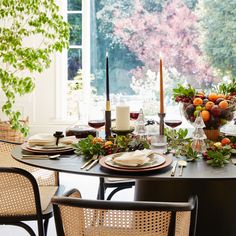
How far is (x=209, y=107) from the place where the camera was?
7.00ft

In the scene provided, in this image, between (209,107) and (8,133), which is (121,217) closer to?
(209,107)

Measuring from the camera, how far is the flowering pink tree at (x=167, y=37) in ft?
16.6

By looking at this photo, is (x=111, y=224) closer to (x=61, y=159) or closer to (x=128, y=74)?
(x=61, y=159)

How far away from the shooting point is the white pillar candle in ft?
7.09

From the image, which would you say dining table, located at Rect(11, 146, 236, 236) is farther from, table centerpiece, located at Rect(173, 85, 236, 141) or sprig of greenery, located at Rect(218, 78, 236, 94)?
sprig of greenery, located at Rect(218, 78, 236, 94)

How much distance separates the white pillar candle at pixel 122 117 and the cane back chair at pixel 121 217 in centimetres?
79

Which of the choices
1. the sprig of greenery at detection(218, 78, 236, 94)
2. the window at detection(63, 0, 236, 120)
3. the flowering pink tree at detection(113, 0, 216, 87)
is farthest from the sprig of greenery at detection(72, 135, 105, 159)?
the flowering pink tree at detection(113, 0, 216, 87)

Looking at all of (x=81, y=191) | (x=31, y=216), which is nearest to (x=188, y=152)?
(x=31, y=216)

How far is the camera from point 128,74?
5.25 m

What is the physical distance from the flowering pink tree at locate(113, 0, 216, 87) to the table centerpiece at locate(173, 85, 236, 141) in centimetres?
288

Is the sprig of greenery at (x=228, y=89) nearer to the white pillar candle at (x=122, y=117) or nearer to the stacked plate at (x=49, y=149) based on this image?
the white pillar candle at (x=122, y=117)

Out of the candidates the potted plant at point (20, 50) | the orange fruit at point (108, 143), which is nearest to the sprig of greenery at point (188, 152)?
the orange fruit at point (108, 143)

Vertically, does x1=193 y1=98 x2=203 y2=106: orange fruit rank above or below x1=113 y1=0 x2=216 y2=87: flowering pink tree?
below

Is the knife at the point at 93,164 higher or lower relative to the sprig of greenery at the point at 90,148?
lower
